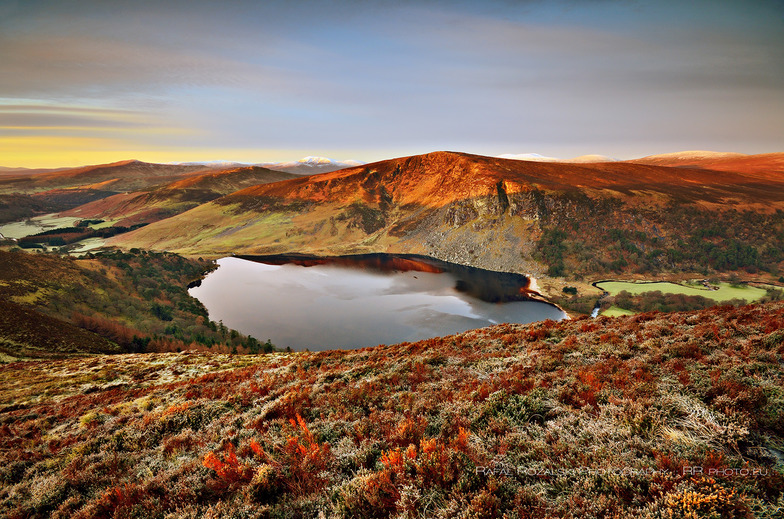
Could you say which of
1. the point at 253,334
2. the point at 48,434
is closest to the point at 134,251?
the point at 253,334

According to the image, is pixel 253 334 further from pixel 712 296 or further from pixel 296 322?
pixel 712 296

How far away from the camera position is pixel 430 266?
332ft

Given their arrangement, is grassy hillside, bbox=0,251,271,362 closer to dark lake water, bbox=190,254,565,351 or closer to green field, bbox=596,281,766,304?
dark lake water, bbox=190,254,565,351

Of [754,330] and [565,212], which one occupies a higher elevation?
[565,212]

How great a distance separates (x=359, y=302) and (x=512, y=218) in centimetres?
7712

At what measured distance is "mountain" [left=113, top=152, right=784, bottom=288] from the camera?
91875 mm

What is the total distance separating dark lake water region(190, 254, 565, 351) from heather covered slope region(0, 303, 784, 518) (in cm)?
Answer: 3509

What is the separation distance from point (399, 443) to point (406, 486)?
185cm

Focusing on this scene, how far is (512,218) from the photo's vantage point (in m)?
113

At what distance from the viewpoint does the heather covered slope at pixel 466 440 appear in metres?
4.40

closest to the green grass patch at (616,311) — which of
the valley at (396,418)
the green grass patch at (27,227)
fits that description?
the valley at (396,418)

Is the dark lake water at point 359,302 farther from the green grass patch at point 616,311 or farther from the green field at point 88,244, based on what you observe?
the green field at point 88,244

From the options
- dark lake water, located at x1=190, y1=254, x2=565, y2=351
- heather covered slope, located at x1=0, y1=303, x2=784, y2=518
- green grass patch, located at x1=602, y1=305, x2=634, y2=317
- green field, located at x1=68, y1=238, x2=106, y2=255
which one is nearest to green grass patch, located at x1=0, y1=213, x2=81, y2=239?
green field, located at x1=68, y1=238, x2=106, y2=255

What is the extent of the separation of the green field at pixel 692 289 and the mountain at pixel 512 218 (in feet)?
33.6
